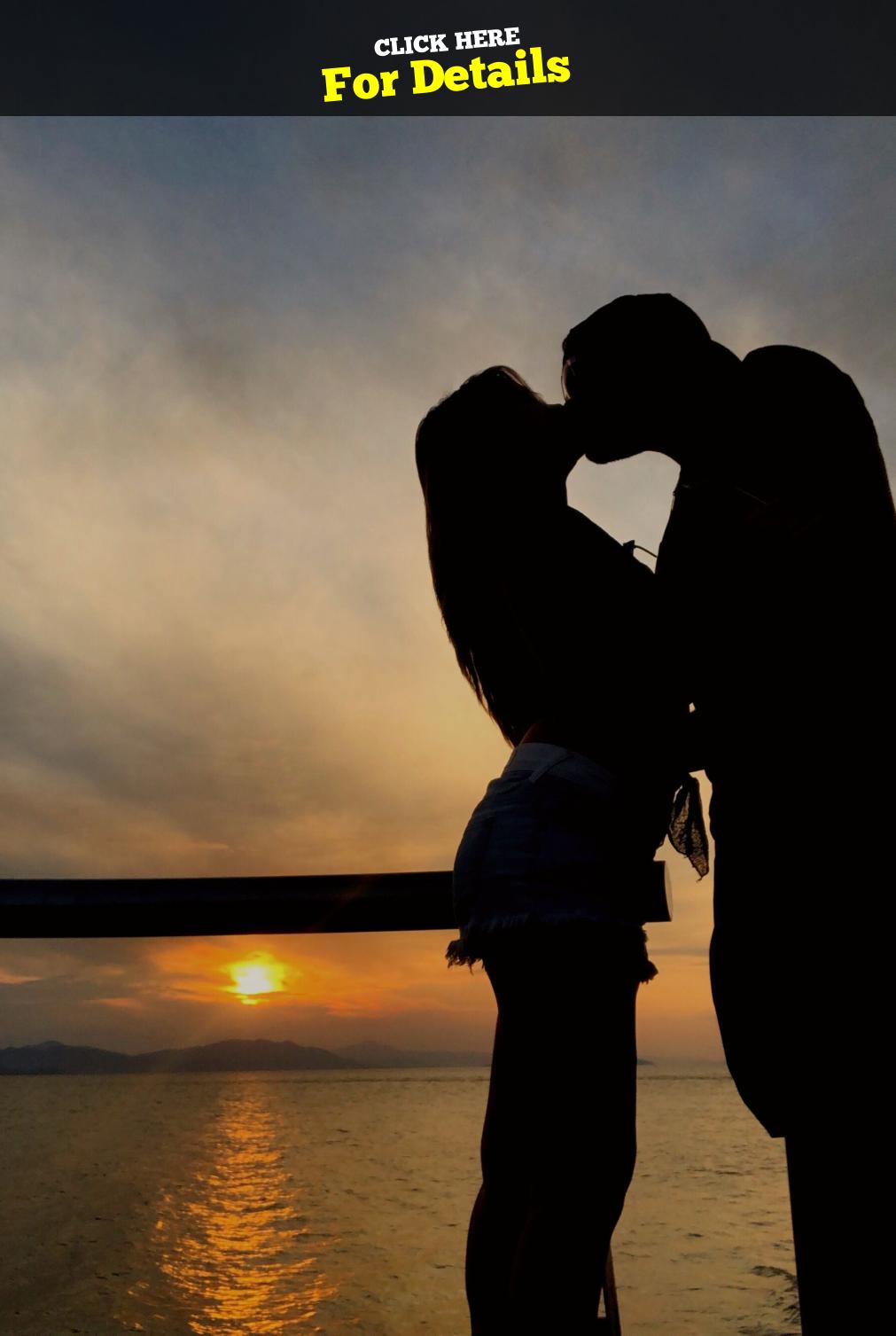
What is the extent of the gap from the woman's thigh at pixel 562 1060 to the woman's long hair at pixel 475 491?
49 centimetres

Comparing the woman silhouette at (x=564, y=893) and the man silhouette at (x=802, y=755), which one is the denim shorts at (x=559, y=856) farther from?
the man silhouette at (x=802, y=755)

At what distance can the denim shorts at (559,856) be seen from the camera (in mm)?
1062

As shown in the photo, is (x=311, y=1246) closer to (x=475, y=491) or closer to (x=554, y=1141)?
(x=554, y=1141)

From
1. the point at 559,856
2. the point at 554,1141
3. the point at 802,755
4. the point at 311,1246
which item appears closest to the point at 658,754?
the point at 559,856

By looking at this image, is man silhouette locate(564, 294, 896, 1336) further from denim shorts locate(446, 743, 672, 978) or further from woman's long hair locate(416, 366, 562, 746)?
woman's long hair locate(416, 366, 562, 746)

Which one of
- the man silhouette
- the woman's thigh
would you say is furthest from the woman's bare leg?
the man silhouette

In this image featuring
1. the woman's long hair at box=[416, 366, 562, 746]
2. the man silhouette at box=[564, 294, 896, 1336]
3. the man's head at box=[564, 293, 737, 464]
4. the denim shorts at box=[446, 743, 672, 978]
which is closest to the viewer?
the man silhouette at box=[564, 294, 896, 1336]

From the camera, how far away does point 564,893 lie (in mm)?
1062

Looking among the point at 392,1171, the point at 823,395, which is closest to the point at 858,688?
the point at 823,395

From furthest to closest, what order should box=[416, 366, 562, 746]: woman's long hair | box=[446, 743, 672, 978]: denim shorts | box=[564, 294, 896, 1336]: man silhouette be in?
box=[416, 366, 562, 746]: woman's long hair, box=[446, 743, 672, 978]: denim shorts, box=[564, 294, 896, 1336]: man silhouette

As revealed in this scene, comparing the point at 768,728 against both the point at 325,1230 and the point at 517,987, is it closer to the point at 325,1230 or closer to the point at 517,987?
the point at 517,987

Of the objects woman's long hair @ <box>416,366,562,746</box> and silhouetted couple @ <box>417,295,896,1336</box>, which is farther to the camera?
woman's long hair @ <box>416,366,562,746</box>

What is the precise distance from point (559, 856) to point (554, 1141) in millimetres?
337

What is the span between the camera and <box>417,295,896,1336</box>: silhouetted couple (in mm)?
682
